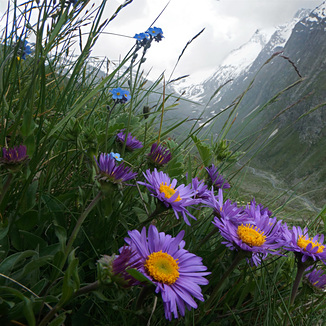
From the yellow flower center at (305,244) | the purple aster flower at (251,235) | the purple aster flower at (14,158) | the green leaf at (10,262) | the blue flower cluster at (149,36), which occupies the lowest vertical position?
the green leaf at (10,262)

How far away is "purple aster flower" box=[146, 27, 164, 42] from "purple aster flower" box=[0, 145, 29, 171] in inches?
32.7

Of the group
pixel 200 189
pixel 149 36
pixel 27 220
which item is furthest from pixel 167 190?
pixel 149 36

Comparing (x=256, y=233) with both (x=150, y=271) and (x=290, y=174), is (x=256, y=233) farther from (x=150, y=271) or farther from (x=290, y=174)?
(x=290, y=174)

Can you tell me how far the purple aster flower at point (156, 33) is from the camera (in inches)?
58.6

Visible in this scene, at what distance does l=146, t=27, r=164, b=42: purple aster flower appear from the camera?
1488 millimetres

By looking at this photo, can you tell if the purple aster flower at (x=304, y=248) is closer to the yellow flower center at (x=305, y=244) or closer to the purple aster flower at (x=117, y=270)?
the yellow flower center at (x=305, y=244)

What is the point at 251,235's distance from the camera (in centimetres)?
121

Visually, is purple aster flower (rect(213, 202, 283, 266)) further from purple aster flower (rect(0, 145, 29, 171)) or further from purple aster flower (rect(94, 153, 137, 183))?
purple aster flower (rect(0, 145, 29, 171))

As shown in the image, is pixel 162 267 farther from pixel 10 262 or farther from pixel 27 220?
pixel 27 220

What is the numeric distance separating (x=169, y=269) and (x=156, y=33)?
43.6 inches

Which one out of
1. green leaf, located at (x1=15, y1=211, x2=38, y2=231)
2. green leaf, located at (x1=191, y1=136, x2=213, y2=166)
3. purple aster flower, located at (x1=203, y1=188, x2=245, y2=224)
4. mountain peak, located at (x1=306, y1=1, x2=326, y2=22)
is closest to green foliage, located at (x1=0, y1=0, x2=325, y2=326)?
green leaf, located at (x1=15, y1=211, x2=38, y2=231)

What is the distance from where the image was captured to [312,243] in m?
1.43

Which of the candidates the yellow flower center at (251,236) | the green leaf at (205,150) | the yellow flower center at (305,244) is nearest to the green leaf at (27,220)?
the yellow flower center at (251,236)

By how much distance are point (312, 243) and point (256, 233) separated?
0.39m
